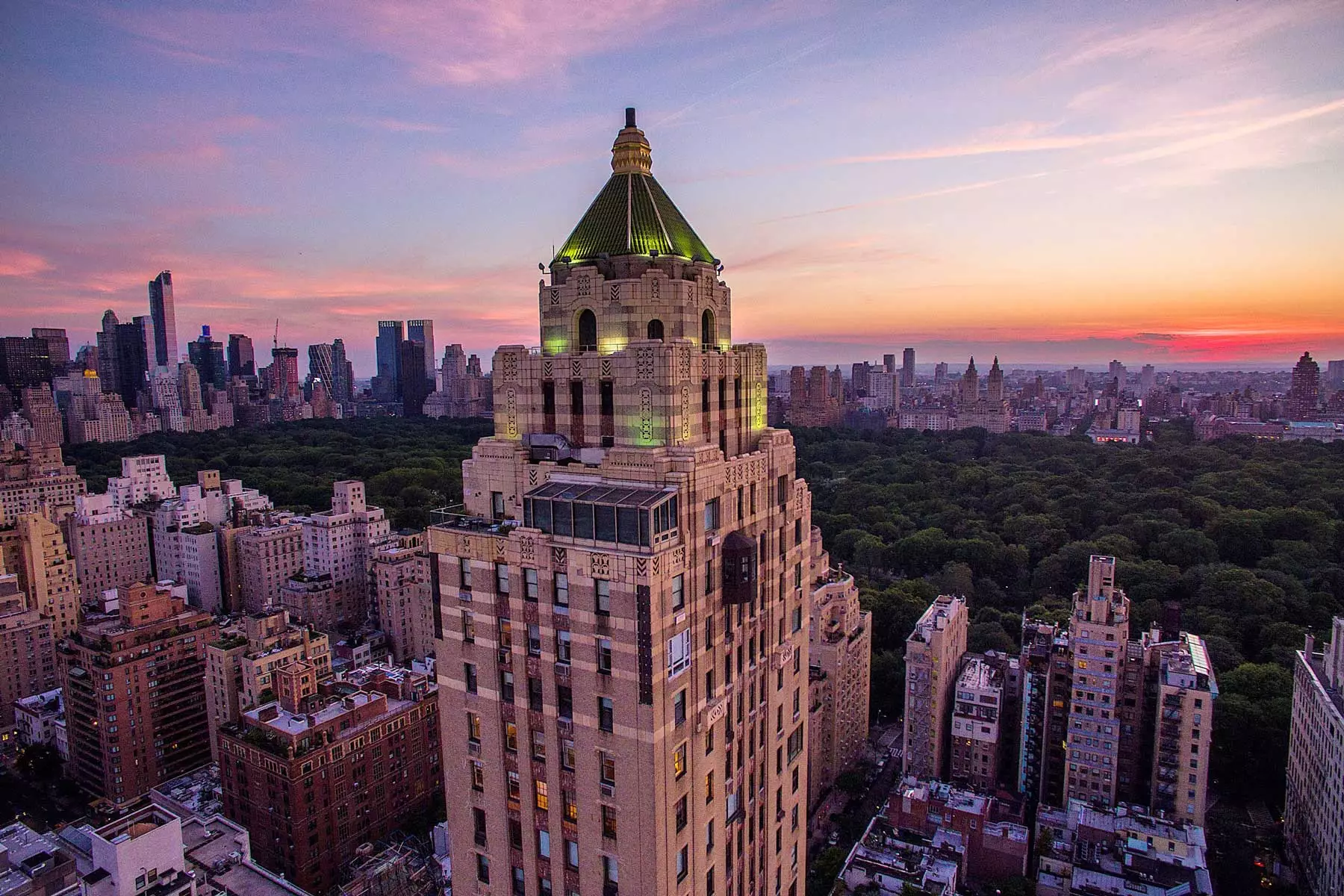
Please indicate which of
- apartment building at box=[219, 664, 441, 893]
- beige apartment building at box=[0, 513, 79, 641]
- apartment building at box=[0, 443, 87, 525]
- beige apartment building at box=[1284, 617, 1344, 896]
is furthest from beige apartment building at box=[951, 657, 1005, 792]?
apartment building at box=[0, 443, 87, 525]

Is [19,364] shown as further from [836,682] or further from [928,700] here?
[928,700]

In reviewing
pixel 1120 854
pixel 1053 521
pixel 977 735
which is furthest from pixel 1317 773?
pixel 1053 521

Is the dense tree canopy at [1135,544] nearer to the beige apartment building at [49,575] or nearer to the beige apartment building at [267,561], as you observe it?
the beige apartment building at [267,561]

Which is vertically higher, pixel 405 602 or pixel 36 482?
pixel 36 482

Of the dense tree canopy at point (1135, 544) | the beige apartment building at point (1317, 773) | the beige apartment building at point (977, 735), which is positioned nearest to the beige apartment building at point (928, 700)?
the beige apartment building at point (977, 735)

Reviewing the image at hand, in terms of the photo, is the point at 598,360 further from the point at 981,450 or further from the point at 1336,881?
the point at 981,450

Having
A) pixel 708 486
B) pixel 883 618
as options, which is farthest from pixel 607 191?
pixel 883 618
